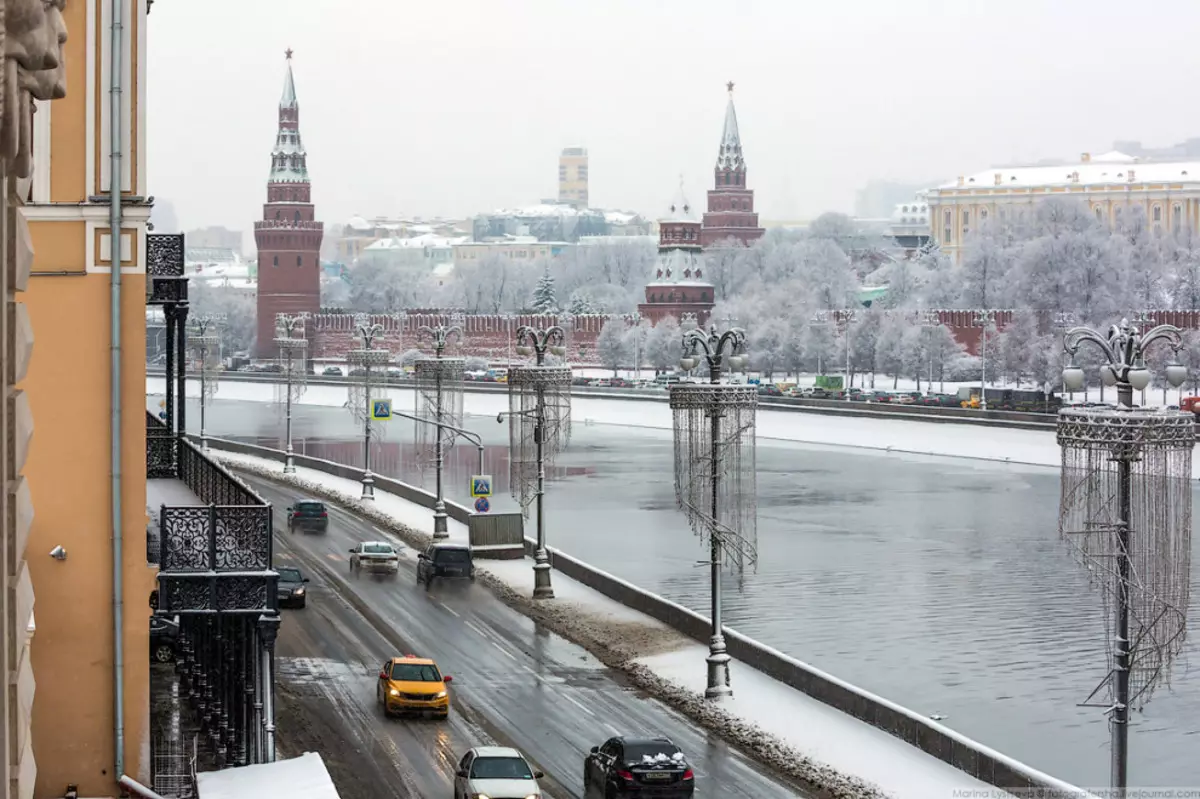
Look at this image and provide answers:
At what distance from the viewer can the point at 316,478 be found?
1898 inches

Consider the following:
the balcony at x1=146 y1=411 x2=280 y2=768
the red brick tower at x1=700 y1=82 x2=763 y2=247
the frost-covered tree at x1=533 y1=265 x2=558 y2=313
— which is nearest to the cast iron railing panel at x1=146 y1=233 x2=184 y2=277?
the balcony at x1=146 y1=411 x2=280 y2=768

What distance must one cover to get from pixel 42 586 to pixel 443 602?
17.2 meters

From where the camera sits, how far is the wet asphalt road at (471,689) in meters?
17.1

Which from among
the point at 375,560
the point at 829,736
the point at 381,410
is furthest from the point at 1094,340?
the point at 381,410

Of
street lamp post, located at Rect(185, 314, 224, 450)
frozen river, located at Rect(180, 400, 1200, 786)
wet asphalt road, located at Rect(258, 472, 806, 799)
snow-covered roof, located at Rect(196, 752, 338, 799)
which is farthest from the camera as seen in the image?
street lamp post, located at Rect(185, 314, 224, 450)

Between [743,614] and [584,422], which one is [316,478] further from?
[584,422]

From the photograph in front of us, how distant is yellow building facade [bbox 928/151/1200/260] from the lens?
15150cm

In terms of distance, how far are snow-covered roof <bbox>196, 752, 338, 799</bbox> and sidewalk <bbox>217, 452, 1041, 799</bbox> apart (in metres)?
5.84

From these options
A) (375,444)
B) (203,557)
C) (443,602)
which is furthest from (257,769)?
(375,444)

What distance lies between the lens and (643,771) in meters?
15.5

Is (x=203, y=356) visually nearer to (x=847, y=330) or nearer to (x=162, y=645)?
(x=162, y=645)

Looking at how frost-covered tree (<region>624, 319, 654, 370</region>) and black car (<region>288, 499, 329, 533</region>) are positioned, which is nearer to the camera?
black car (<region>288, 499, 329, 533</region>)

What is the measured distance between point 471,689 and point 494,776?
5.82 metres

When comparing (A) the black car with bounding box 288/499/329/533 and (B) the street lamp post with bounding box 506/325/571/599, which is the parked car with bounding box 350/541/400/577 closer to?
(B) the street lamp post with bounding box 506/325/571/599
